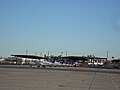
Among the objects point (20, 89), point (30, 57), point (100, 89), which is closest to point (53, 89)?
point (20, 89)

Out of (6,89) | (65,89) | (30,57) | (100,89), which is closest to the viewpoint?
(6,89)

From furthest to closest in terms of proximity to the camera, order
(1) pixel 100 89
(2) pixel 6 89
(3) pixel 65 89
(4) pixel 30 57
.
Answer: (4) pixel 30 57
(1) pixel 100 89
(3) pixel 65 89
(2) pixel 6 89

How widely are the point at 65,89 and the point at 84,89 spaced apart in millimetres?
1549

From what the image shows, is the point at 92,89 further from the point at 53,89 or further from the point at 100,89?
the point at 53,89

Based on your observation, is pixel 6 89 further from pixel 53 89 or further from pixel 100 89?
pixel 100 89

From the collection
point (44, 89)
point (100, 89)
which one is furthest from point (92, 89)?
point (44, 89)

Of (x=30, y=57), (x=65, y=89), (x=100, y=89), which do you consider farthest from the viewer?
(x=30, y=57)

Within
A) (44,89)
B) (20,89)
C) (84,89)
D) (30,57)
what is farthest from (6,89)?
(30,57)

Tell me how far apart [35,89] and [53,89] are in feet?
4.25

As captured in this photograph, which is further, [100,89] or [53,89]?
[100,89]

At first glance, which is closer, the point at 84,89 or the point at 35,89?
the point at 35,89

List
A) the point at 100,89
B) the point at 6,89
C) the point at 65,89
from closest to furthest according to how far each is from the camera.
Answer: the point at 6,89 < the point at 65,89 < the point at 100,89

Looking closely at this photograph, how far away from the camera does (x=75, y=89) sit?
76.5 feet

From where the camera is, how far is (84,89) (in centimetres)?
2384
